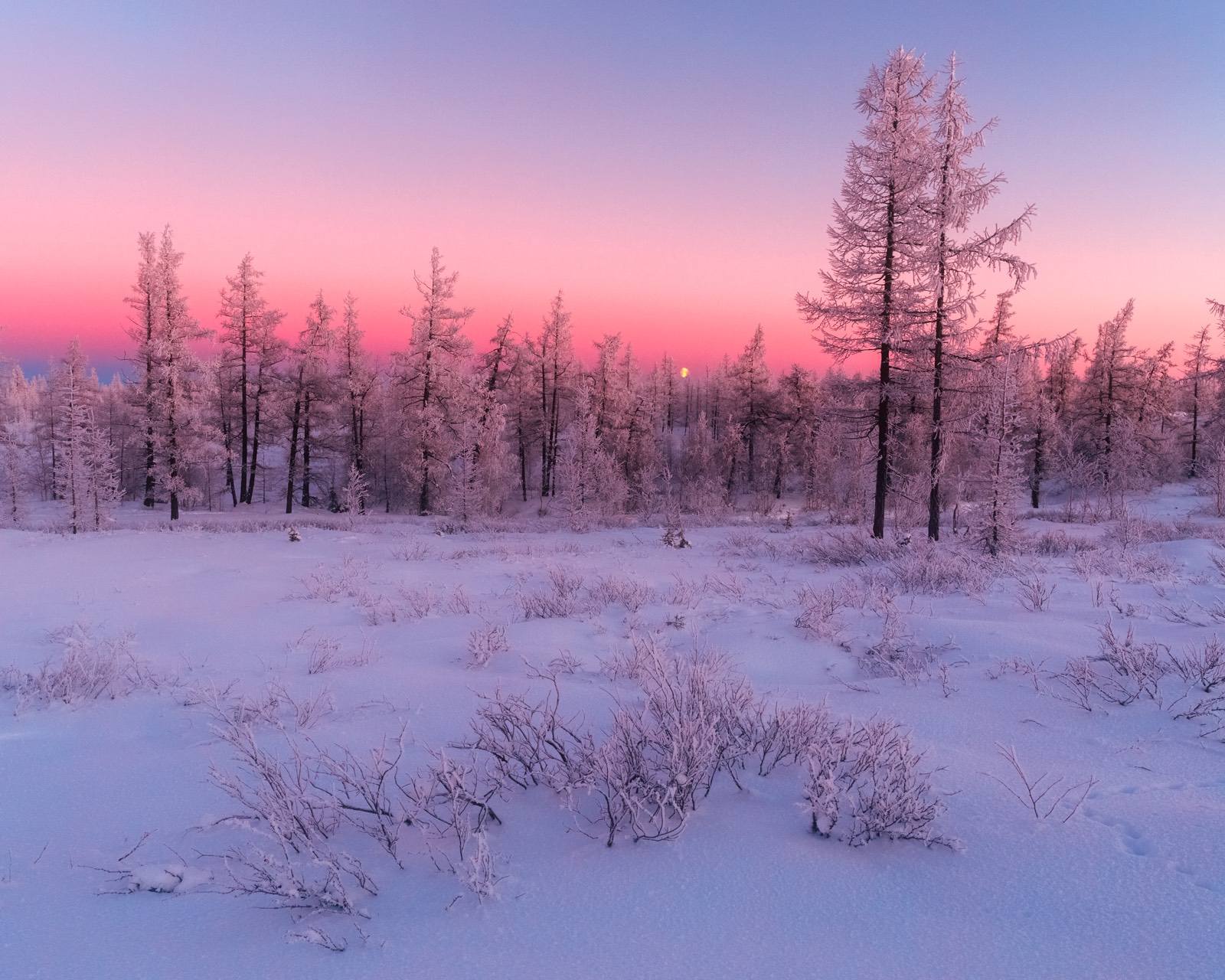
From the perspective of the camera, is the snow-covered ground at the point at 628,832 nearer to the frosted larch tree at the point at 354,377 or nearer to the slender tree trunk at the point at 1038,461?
the frosted larch tree at the point at 354,377

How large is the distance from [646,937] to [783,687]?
7.86ft

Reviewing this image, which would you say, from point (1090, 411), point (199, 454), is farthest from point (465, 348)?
point (1090, 411)

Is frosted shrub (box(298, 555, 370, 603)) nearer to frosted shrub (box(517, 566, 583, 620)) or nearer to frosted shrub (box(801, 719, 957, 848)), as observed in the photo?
frosted shrub (box(517, 566, 583, 620))

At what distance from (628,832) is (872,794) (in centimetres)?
97

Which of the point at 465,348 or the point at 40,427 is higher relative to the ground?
the point at 465,348

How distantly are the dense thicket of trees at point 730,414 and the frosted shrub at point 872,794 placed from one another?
38.7 feet

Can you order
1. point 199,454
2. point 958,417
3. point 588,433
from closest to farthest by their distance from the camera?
point 958,417 < point 588,433 < point 199,454

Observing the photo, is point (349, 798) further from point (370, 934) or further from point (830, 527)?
point (830, 527)

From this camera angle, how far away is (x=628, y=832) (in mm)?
2445

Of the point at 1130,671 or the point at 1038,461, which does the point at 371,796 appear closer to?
the point at 1130,671

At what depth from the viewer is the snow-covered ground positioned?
1.88 metres

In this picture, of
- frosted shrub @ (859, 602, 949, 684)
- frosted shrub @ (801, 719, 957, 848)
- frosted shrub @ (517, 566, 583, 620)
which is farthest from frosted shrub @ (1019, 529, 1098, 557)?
frosted shrub @ (801, 719, 957, 848)

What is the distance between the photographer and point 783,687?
409cm

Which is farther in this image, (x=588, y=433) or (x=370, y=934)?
(x=588, y=433)
